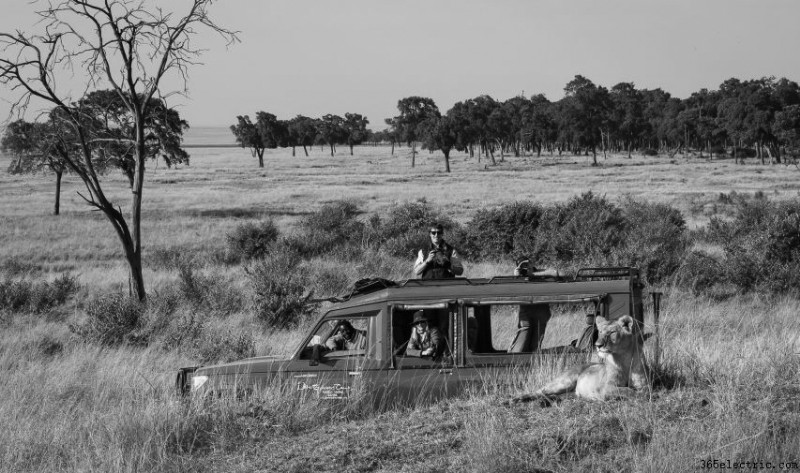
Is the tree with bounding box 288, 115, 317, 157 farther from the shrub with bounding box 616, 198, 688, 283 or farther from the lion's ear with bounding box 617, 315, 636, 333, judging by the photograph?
the lion's ear with bounding box 617, 315, 636, 333

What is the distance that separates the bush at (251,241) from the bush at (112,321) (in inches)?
368

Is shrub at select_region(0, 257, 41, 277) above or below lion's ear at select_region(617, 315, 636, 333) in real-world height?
below

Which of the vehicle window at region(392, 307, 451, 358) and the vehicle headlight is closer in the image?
the vehicle window at region(392, 307, 451, 358)

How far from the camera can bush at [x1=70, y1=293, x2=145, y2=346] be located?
12.4 m

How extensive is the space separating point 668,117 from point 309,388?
318 ft

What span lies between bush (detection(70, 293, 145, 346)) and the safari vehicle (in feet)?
18.8

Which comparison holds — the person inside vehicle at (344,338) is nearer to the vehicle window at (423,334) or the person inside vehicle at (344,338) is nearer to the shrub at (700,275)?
the vehicle window at (423,334)

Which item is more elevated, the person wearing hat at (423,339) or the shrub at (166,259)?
the person wearing hat at (423,339)

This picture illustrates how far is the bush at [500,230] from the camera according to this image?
21.8m

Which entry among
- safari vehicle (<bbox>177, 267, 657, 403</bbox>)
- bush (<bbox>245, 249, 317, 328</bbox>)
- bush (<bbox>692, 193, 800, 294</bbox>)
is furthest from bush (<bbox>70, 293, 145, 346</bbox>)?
bush (<bbox>692, 193, 800, 294</bbox>)

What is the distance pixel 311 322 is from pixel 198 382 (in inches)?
233

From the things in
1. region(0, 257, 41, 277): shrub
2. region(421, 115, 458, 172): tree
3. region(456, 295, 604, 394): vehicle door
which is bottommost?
region(0, 257, 41, 277): shrub

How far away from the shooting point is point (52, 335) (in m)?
13.1

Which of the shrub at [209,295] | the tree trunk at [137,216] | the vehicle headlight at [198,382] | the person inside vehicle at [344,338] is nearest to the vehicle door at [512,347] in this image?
the person inside vehicle at [344,338]
